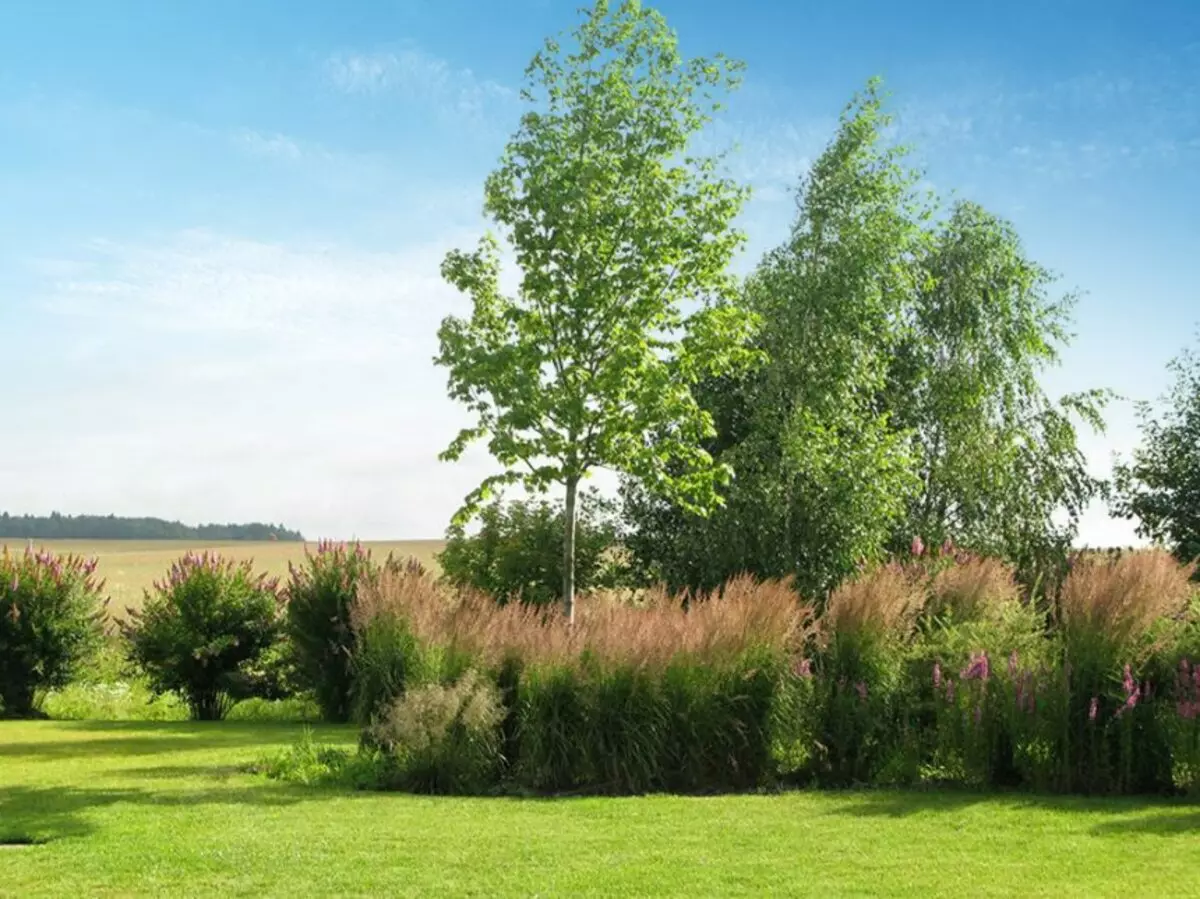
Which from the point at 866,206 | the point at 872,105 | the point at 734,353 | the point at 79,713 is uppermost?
the point at 872,105

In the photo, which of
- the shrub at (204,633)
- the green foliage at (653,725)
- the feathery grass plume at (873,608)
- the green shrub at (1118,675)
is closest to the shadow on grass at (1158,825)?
the green shrub at (1118,675)

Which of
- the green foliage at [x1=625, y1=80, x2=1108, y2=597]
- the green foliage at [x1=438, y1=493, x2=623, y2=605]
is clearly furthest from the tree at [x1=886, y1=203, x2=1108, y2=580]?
the green foliage at [x1=438, y1=493, x2=623, y2=605]

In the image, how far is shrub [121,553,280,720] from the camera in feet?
52.4

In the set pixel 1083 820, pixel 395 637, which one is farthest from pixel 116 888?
pixel 1083 820

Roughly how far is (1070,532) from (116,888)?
24213 mm

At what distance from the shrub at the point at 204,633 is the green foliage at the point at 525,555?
3.82m

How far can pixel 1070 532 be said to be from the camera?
88.7 ft

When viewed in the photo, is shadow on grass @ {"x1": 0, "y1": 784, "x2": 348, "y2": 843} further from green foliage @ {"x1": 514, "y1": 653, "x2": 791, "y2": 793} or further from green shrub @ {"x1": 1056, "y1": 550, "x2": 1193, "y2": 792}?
green shrub @ {"x1": 1056, "y1": 550, "x2": 1193, "y2": 792}

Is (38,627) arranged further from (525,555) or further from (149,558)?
(149,558)

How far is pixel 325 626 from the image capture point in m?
15.2

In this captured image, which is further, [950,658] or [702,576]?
[702,576]

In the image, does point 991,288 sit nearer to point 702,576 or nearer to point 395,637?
point 702,576

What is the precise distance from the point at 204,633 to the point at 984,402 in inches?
672

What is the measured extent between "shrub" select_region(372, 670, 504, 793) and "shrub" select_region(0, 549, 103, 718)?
28.5ft
